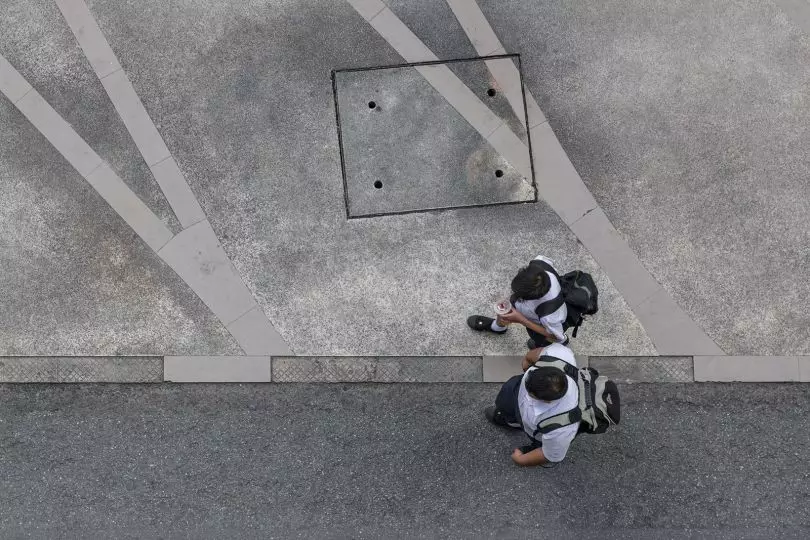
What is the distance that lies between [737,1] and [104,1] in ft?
20.6

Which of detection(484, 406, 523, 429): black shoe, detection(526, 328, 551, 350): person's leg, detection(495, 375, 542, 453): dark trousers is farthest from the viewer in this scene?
detection(484, 406, 523, 429): black shoe

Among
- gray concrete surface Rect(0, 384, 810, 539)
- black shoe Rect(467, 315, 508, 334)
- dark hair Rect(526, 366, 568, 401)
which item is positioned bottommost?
gray concrete surface Rect(0, 384, 810, 539)

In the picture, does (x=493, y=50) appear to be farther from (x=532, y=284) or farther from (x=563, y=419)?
(x=563, y=419)

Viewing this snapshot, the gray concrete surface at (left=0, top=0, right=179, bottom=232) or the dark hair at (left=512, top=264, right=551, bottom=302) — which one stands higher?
the gray concrete surface at (left=0, top=0, right=179, bottom=232)

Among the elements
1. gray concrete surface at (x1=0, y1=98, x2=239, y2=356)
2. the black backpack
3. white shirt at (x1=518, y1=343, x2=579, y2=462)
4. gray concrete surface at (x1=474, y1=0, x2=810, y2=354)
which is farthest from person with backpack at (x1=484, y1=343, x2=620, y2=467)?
gray concrete surface at (x1=0, y1=98, x2=239, y2=356)

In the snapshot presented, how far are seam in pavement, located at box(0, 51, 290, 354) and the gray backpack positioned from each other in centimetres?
253

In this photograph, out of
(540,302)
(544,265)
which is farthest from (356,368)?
(544,265)

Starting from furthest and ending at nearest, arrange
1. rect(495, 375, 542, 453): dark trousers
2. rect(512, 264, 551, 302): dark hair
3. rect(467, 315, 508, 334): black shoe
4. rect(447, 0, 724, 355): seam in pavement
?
rect(447, 0, 724, 355): seam in pavement
rect(467, 315, 508, 334): black shoe
rect(495, 375, 542, 453): dark trousers
rect(512, 264, 551, 302): dark hair

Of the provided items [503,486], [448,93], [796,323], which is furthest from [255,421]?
[796,323]

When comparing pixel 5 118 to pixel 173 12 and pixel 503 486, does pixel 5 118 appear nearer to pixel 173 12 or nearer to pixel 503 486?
pixel 173 12

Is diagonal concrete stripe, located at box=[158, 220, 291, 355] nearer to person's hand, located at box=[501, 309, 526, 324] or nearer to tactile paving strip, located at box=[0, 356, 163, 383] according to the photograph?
tactile paving strip, located at box=[0, 356, 163, 383]

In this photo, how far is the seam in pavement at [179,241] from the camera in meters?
5.62

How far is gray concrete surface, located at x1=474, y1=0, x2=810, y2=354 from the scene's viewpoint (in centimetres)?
564

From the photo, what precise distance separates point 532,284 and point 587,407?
0.92m
